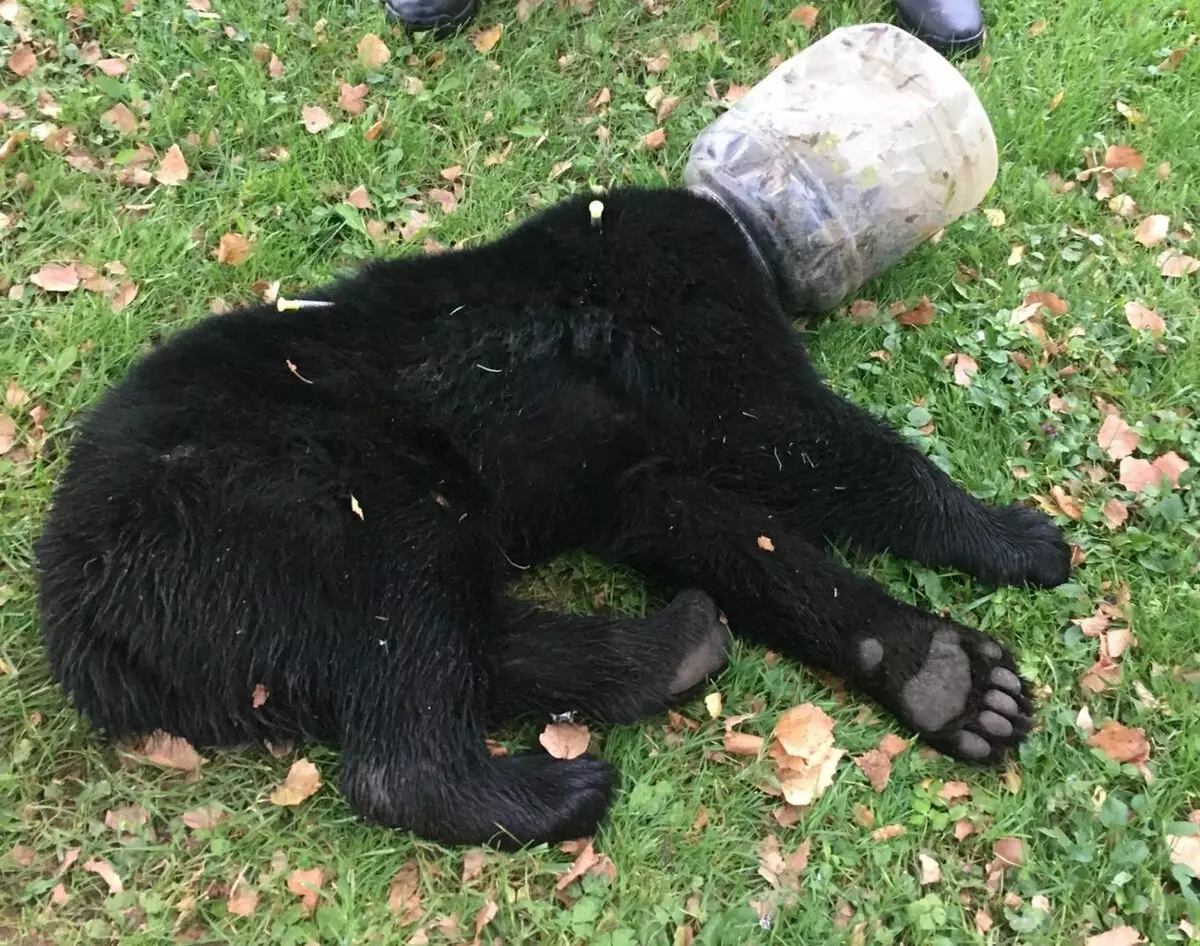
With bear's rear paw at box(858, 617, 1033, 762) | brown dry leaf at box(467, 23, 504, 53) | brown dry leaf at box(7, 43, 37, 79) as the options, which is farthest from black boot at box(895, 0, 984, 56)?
brown dry leaf at box(7, 43, 37, 79)

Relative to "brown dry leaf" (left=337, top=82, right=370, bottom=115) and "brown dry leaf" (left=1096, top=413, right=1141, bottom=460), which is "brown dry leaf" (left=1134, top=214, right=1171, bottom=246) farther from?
"brown dry leaf" (left=337, top=82, right=370, bottom=115)

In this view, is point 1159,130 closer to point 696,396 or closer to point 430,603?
point 696,396

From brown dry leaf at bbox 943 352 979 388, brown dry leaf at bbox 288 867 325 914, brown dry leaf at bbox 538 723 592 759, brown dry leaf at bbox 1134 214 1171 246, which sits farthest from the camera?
brown dry leaf at bbox 1134 214 1171 246

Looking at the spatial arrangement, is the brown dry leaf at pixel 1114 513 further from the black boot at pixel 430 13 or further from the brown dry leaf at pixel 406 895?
the black boot at pixel 430 13

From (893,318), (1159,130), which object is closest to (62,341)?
(893,318)

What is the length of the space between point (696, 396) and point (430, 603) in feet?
3.46

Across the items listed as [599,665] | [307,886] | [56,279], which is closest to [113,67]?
[56,279]

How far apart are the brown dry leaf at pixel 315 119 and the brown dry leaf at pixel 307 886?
10.0 feet

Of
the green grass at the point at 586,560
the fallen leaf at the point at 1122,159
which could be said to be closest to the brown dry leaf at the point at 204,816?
the green grass at the point at 586,560

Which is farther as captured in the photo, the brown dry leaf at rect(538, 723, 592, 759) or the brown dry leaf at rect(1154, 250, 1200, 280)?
the brown dry leaf at rect(1154, 250, 1200, 280)

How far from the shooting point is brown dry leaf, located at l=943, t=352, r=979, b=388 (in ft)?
11.9

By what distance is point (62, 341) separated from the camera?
12.1 feet

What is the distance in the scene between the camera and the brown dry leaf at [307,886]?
260 cm

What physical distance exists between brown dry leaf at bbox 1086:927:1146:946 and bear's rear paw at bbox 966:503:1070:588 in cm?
101
